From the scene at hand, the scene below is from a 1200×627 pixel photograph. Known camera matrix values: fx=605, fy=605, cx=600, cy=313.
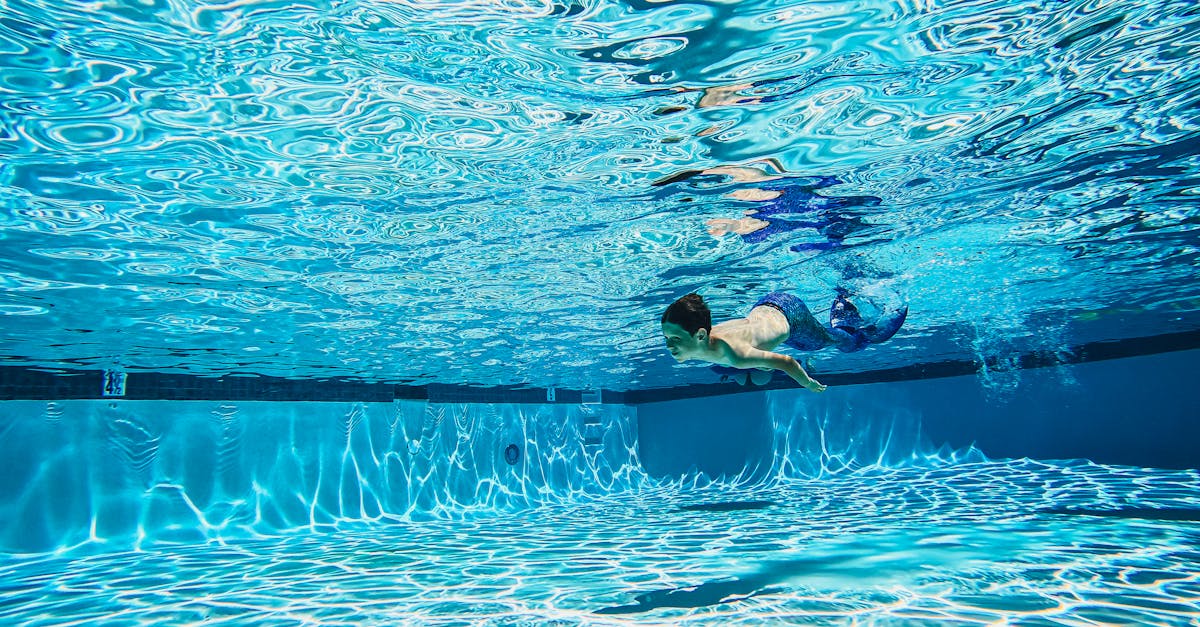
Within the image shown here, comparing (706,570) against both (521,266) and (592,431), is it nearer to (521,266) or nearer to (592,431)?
(521,266)

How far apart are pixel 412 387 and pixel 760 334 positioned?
18063 millimetres

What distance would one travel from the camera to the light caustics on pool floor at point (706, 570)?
7.39 metres

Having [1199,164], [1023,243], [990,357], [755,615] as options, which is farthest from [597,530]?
[990,357]

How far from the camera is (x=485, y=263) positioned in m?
10.9

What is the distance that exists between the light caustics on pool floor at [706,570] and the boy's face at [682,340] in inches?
135

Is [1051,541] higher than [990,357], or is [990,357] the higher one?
[990,357]

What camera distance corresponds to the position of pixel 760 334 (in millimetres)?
6953

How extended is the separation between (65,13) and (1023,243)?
14196 mm

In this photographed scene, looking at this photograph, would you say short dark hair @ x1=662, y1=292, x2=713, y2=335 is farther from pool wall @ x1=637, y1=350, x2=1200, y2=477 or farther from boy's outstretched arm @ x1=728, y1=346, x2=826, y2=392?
pool wall @ x1=637, y1=350, x2=1200, y2=477

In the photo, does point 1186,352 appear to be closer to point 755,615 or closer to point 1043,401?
point 1043,401

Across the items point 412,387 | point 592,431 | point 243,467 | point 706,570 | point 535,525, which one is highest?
point 412,387

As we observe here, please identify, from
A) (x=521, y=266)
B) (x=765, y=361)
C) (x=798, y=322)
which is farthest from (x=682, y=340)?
(x=521, y=266)

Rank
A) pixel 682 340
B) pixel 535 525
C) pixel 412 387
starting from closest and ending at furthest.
Answer: pixel 682 340
pixel 535 525
pixel 412 387

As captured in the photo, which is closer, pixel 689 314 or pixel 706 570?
pixel 689 314
